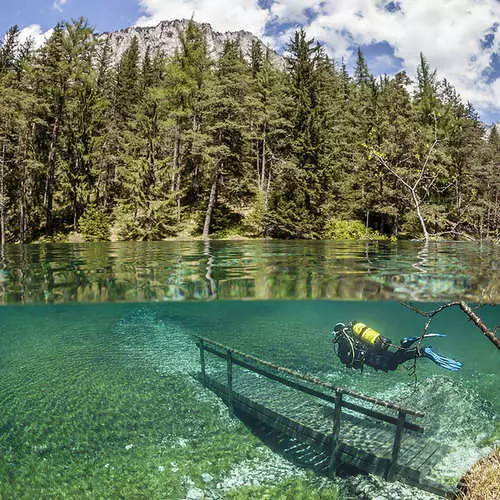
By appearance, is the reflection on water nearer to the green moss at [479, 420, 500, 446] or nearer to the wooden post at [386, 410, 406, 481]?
the wooden post at [386, 410, 406, 481]

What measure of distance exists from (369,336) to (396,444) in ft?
10.8

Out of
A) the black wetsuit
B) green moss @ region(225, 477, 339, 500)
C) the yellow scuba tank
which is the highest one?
the yellow scuba tank

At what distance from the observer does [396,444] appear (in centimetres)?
841

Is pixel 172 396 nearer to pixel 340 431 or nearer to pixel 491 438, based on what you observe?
pixel 340 431

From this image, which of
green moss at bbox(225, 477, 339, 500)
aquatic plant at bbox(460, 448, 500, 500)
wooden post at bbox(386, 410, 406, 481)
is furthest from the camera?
green moss at bbox(225, 477, 339, 500)

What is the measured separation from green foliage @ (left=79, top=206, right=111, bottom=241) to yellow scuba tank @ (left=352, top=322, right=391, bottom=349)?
24401mm

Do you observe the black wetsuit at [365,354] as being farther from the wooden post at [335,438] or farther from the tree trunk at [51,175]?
the tree trunk at [51,175]

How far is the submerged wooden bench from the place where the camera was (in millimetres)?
8445

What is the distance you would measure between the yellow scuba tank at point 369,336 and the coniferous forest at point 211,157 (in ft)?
57.3

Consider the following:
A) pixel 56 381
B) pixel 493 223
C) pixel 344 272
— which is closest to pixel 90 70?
pixel 56 381

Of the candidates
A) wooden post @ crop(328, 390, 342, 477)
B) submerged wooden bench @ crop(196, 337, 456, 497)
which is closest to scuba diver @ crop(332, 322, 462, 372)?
submerged wooden bench @ crop(196, 337, 456, 497)

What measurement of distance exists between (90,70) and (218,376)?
3162cm

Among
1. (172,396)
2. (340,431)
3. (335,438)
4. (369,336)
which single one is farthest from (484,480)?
(172,396)

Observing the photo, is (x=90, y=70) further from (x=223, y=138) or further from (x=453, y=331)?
(x=453, y=331)
